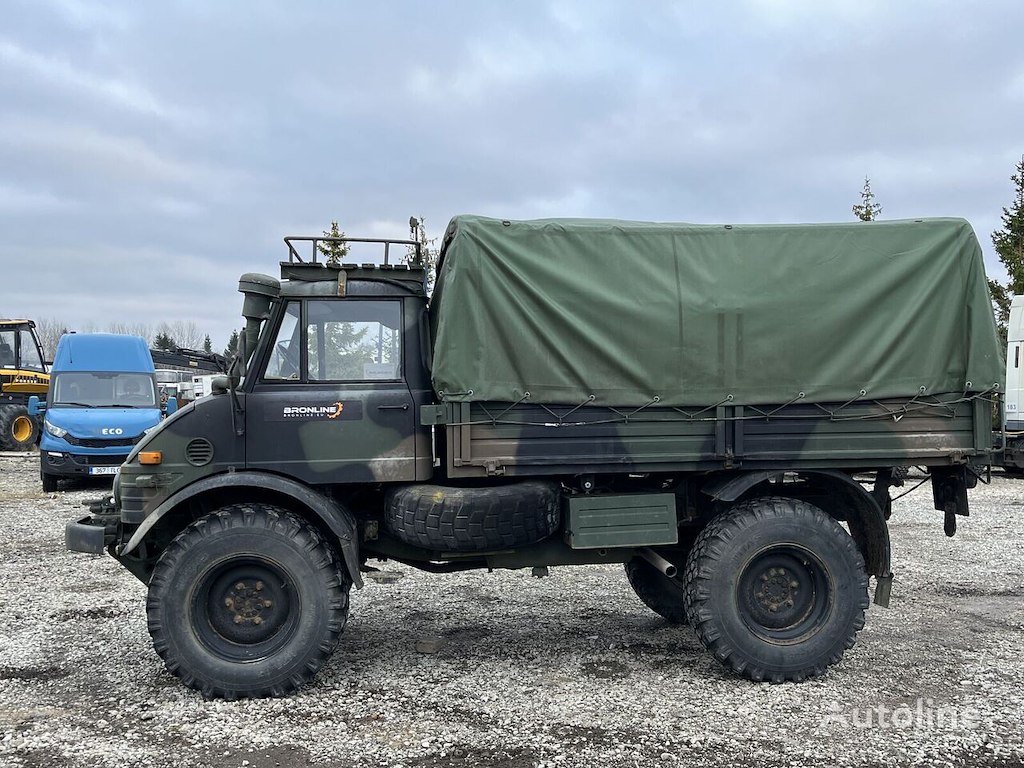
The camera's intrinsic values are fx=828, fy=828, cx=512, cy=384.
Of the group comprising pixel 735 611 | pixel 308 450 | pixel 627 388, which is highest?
pixel 627 388

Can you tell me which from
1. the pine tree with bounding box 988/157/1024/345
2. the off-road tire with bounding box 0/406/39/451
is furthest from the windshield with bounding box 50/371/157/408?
the pine tree with bounding box 988/157/1024/345

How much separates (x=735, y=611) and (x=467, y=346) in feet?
7.94

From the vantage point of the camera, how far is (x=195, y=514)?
17.6 feet

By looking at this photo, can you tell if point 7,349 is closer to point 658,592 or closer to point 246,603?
point 246,603

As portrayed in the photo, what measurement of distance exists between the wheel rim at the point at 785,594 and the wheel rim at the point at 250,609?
2.89 m

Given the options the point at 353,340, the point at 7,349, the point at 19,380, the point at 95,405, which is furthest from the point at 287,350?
the point at 7,349

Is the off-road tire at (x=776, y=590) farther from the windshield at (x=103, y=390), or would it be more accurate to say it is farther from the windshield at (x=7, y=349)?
the windshield at (x=7, y=349)

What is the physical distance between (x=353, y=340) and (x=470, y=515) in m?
1.39

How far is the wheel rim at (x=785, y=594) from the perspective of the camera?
541cm

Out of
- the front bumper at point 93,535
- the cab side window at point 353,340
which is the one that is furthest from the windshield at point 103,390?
the cab side window at point 353,340

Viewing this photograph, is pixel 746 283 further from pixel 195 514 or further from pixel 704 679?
pixel 195 514

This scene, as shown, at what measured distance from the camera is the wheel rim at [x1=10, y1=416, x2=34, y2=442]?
21297mm

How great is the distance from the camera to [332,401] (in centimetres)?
529

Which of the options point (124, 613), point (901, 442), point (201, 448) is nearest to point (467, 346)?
point (201, 448)
